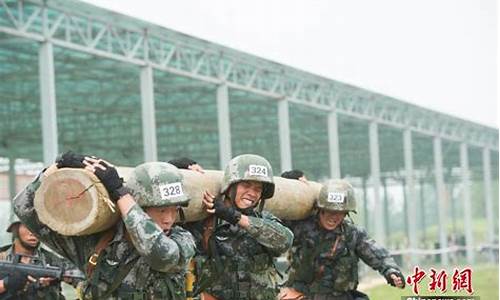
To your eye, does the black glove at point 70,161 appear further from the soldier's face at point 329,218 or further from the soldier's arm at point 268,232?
the soldier's face at point 329,218

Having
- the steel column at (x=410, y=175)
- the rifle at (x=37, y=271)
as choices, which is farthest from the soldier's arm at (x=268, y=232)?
the steel column at (x=410, y=175)

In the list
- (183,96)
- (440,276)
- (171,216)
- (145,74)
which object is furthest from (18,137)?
(171,216)

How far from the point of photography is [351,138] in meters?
34.9

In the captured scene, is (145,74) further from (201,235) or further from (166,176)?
(166,176)

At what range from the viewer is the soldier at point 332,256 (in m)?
8.13

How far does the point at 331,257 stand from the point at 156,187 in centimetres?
332

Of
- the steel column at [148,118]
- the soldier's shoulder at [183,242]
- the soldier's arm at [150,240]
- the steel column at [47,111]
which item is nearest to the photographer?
the soldier's arm at [150,240]

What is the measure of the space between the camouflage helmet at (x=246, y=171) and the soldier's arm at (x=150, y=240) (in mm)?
1514

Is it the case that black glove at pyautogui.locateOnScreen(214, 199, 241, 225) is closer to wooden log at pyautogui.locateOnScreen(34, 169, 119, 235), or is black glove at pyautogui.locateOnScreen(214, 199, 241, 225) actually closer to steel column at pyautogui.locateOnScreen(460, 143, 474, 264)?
wooden log at pyautogui.locateOnScreen(34, 169, 119, 235)

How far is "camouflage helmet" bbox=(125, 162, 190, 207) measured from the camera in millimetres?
5121

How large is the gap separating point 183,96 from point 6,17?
1066 cm

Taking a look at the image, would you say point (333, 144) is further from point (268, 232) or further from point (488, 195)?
point (268, 232)

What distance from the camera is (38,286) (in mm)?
7090

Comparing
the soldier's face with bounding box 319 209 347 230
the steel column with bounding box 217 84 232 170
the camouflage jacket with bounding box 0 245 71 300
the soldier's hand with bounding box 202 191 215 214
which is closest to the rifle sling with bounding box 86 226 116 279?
the soldier's hand with bounding box 202 191 215 214
